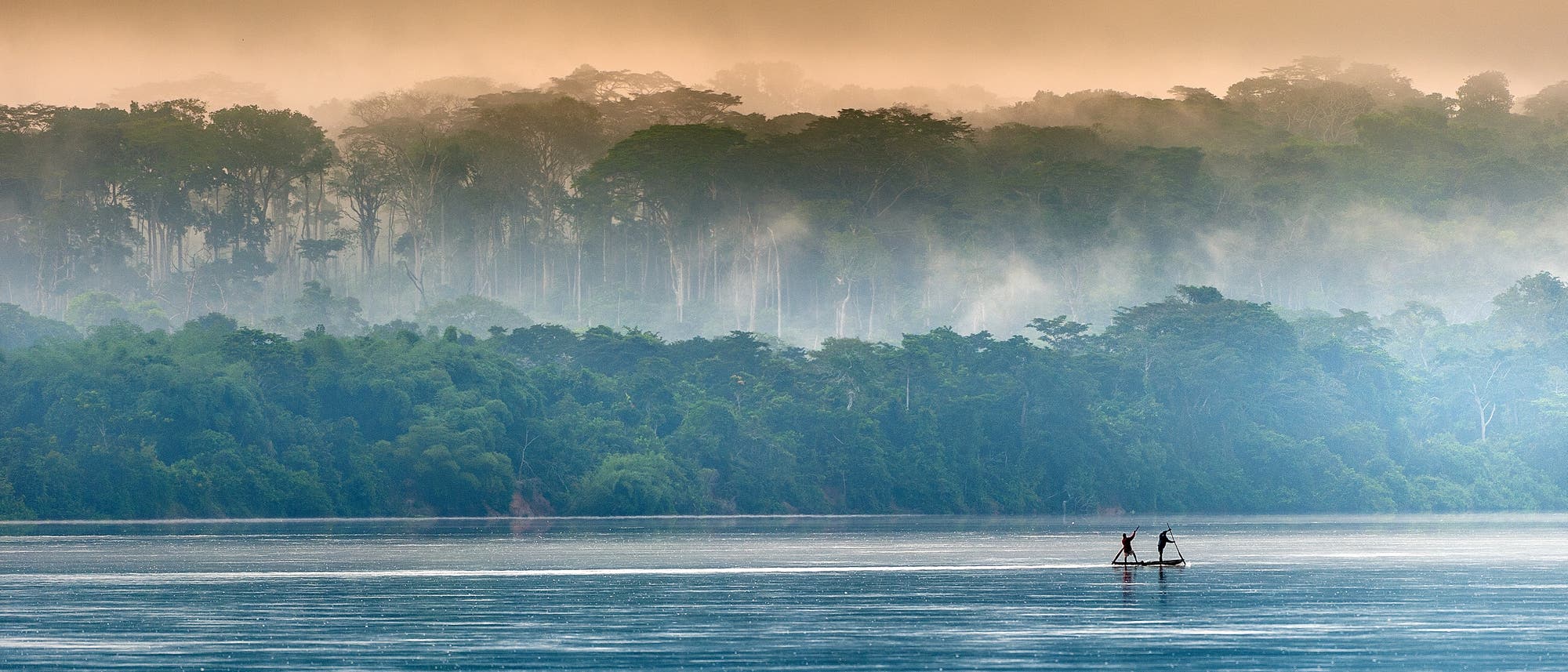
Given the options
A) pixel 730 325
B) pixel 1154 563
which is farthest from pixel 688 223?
pixel 1154 563

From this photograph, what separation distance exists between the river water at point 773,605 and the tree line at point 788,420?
110 ft

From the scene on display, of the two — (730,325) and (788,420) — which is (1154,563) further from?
(730,325)

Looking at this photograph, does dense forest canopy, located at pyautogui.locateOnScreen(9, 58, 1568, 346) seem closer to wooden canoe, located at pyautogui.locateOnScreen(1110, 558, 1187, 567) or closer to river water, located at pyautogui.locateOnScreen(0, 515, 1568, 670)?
river water, located at pyautogui.locateOnScreen(0, 515, 1568, 670)

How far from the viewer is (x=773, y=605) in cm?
4172

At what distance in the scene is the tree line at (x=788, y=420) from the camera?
10988 cm

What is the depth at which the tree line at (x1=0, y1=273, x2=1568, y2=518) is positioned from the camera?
110 metres

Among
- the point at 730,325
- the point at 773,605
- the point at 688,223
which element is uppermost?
the point at 688,223

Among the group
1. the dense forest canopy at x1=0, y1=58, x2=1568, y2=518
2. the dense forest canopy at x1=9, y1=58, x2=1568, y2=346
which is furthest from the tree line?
the dense forest canopy at x1=9, y1=58, x2=1568, y2=346

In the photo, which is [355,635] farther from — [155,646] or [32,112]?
[32,112]

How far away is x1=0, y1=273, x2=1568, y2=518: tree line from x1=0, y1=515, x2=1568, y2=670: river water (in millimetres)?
33641

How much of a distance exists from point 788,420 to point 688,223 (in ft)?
194

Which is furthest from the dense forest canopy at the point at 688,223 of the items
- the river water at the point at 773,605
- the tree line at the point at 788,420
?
the river water at the point at 773,605

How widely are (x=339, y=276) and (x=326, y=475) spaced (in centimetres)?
8498

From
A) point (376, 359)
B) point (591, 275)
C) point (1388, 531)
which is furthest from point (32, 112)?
point (1388, 531)
